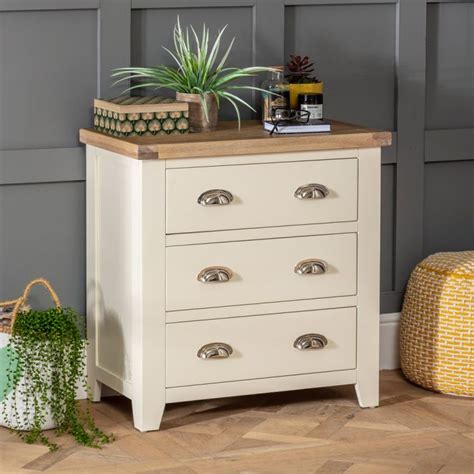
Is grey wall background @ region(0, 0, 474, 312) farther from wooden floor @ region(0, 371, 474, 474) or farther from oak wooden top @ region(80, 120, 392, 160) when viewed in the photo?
wooden floor @ region(0, 371, 474, 474)

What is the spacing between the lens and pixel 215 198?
3225 mm

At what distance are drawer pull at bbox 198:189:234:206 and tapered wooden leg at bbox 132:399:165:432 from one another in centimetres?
57

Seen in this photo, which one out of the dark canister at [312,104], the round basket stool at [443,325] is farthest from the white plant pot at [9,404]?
the round basket stool at [443,325]

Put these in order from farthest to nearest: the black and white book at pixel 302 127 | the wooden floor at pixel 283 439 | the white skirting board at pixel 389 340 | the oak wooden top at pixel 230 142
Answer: the white skirting board at pixel 389 340 < the black and white book at pixel 302 127 < the oak wooden top at pixel 230 142 < the wooden floor at pixel 283 439

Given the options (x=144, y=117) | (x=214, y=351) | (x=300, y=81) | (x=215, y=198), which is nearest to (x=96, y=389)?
(x=214, y=351)

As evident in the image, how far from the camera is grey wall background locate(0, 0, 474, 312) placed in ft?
11.3

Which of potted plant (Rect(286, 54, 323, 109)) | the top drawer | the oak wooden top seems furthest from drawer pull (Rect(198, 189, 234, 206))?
potted plant (Rect(286, 54, 323, 109))

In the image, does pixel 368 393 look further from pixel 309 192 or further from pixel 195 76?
pixel 195 76

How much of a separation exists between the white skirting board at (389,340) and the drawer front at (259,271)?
511mm

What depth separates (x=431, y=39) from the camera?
3.90 metres

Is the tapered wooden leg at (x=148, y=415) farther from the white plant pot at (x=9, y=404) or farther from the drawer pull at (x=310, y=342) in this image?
the drawer pull at (x=310, y=342)

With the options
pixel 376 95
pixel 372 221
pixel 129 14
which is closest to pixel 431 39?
pixel 376 95

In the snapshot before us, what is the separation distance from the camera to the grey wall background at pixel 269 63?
343cm

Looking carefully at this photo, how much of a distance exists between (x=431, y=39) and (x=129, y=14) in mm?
1051
